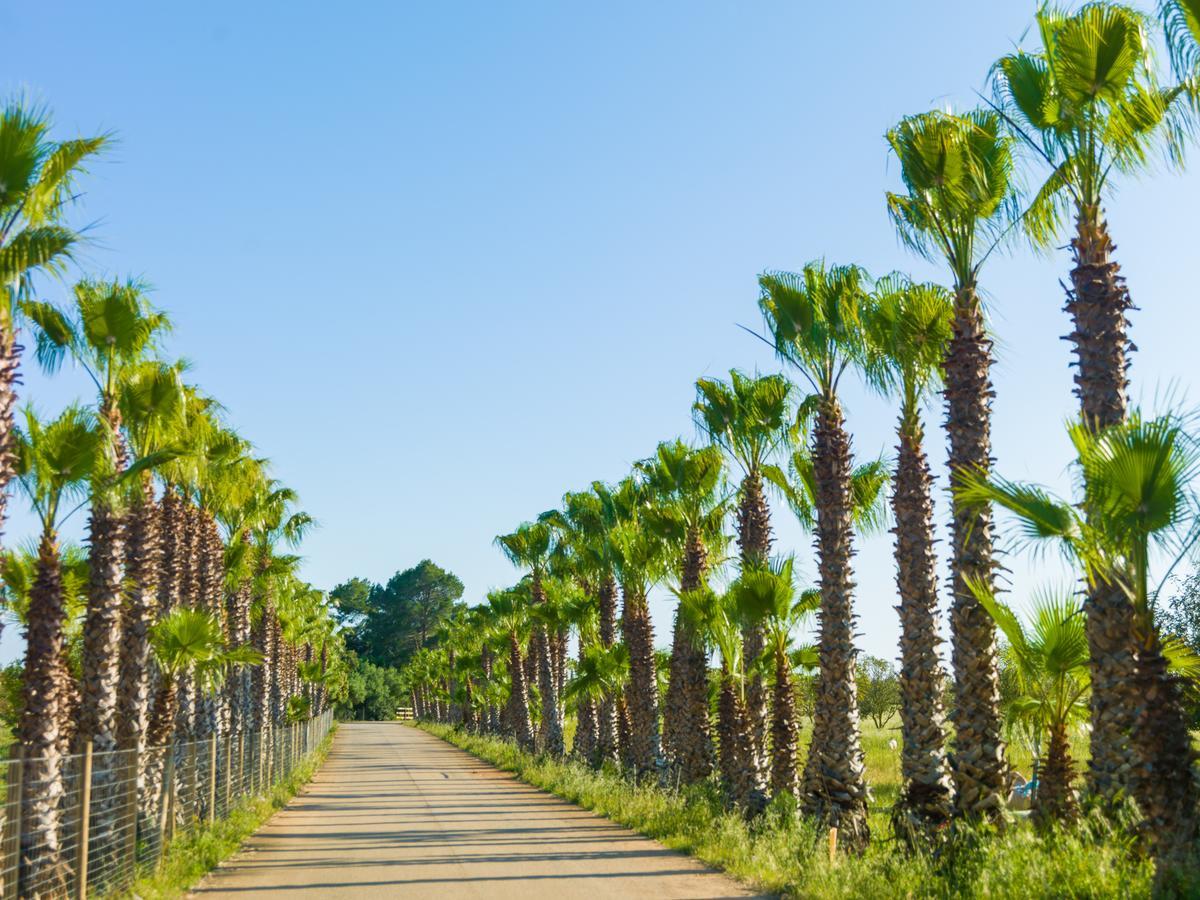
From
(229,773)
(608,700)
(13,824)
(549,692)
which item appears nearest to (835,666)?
(13,824)

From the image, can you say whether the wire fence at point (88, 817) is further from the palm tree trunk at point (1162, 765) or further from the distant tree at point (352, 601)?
the distant tree at point (352, 601)

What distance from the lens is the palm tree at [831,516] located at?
53.8ft

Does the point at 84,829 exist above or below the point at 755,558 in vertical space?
below

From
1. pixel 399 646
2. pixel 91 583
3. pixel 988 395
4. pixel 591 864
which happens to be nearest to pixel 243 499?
pixel 91 583

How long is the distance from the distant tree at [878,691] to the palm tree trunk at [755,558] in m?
44.0

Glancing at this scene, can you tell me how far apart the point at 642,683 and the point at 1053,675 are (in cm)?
1872

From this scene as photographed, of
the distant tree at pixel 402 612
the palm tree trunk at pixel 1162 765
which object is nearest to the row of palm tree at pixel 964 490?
the palm tree trunk at pixel 1162 765

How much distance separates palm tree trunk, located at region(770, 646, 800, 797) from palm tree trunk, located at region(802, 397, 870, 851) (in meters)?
2.87

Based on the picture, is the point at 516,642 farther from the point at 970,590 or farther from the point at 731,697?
the point at 970,590

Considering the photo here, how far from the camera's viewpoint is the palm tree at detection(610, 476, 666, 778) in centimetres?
2933

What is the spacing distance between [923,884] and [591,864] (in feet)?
18.0

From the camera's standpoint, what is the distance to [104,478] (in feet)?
52.4

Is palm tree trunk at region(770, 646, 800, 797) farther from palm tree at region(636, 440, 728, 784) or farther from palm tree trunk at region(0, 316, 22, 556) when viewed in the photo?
palm tree trunk at region(0, 316, 22, 556)

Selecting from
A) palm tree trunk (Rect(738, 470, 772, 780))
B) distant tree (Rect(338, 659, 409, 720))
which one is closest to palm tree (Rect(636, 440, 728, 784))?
palm tree trunk (Rect(738, 470, 772, 780))
